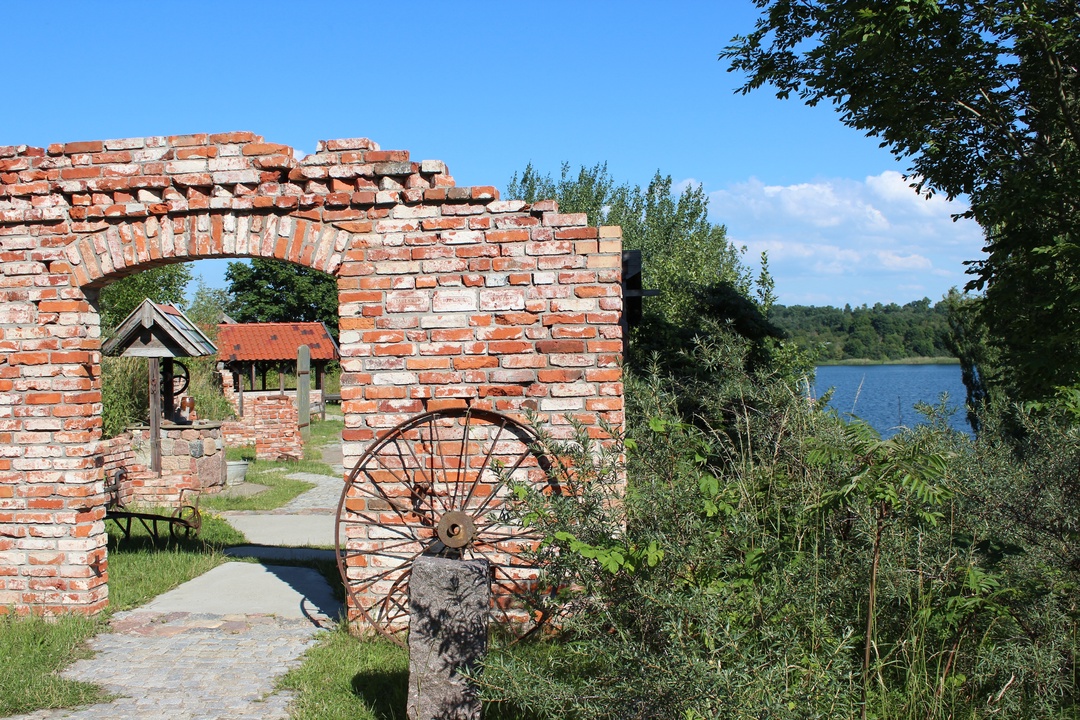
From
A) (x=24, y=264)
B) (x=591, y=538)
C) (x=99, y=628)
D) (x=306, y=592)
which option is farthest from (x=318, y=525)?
(x=591, y=538)

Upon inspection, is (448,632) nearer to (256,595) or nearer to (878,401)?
(256,595)

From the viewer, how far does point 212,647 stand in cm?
555

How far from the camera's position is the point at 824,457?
11.2 feet

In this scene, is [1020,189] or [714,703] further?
[1020,189]

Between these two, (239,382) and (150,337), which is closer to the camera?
(150,337)

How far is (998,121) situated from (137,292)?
2142 cm

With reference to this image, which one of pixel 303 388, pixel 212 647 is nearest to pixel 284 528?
pixel 212 647

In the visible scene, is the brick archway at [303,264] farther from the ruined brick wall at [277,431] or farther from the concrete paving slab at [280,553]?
the ruined brick wall at [277,431]

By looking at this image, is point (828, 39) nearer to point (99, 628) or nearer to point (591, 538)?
point (591, 538)

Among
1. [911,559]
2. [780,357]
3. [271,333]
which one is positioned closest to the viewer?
[911,559]

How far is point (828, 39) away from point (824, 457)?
223 inches

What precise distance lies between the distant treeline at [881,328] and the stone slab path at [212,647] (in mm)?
14884

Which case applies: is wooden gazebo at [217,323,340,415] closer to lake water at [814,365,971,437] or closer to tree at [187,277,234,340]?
tree at [187,277,234,340]

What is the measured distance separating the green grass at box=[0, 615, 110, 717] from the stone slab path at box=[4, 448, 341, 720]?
8 centimetres
